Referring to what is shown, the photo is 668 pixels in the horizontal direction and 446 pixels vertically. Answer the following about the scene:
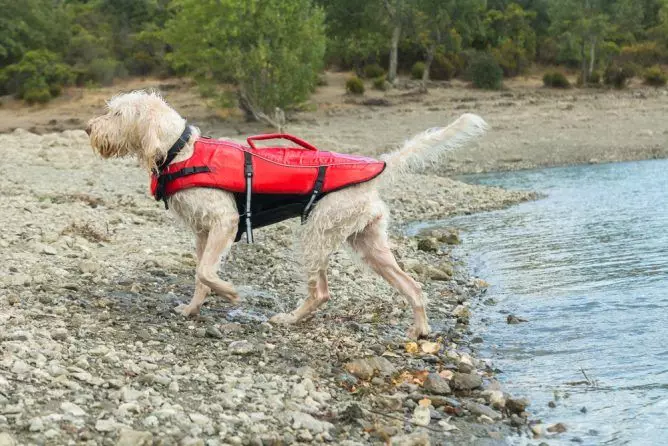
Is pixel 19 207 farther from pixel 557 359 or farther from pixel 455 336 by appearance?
pixel 557 359

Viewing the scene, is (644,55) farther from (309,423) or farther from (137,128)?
(309,423)

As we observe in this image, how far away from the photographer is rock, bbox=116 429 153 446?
4.33 meters

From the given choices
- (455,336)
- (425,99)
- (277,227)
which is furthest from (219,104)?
(455,336)

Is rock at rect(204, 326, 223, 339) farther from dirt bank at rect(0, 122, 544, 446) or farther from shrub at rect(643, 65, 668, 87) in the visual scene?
shrub at rect(643, 65, 668, 87)

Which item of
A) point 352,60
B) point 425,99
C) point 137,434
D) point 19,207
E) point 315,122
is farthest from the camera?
point 352,60

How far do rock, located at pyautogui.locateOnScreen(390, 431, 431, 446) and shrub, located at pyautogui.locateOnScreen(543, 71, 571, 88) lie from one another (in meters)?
38.6

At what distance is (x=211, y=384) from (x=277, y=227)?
7226mm

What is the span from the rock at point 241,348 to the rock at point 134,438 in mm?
1801

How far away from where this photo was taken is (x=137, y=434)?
173 inches

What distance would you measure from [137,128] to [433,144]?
2.39m

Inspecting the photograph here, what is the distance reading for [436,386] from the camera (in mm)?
5980

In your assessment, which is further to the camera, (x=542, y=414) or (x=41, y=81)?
(x=41, y=81)

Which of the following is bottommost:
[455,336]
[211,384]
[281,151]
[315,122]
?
[315,122]

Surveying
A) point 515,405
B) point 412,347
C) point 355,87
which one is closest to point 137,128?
point 412,347
